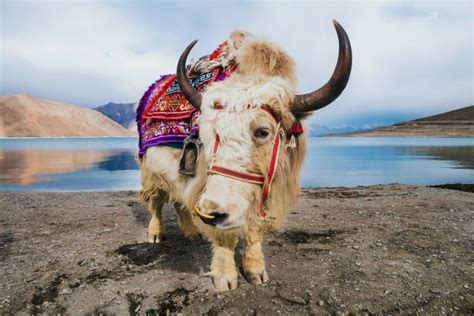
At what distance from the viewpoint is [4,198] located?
7.05 meters

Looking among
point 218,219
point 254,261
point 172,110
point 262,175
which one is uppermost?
point 172,110

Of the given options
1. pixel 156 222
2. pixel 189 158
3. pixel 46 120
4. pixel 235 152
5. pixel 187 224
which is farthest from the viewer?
pixel 46 120

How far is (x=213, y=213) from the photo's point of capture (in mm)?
1873

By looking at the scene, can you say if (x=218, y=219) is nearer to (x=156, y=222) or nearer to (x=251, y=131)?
(x=251, y=131)

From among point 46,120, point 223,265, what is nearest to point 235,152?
point 223,265

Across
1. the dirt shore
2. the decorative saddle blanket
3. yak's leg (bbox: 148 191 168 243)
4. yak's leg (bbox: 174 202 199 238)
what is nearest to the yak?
the decorative saddle blanket

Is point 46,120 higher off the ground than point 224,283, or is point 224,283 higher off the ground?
point 46,120

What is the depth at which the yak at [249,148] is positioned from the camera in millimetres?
2014

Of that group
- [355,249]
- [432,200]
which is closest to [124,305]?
[355,249]

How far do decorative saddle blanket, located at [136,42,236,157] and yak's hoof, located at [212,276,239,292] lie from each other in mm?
1093

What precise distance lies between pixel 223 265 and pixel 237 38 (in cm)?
187

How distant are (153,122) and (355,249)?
2.35 metres

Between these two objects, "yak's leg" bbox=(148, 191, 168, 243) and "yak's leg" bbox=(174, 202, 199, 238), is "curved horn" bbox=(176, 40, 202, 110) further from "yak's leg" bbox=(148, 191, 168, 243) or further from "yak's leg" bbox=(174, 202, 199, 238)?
"yak's leg" bbox=(148, 191, 168, 243)

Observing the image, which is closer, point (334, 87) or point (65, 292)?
point (334, 87)
